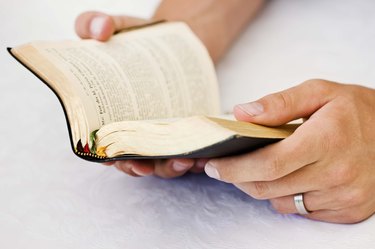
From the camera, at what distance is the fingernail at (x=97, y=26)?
982 millimetres

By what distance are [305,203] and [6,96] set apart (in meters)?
0.65

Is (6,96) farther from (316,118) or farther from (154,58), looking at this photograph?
(316,118)

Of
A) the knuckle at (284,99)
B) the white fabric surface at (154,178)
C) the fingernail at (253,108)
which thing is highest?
the knuckle at (284,99)

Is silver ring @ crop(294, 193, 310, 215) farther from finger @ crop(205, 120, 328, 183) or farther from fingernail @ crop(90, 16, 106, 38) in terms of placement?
fingernail @ crop(90, 16, 106, 38)

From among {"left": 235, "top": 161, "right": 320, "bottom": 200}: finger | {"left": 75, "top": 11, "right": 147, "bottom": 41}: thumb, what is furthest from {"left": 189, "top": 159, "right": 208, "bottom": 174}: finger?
{"left": 75, "top": 11, "right": 147, "bottom": 41}: thumb

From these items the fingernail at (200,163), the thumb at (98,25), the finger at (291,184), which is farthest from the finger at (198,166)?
the thumb at (98,25)

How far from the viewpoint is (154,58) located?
38.5 inches

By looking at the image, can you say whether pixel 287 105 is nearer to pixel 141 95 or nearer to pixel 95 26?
pixel 141 95

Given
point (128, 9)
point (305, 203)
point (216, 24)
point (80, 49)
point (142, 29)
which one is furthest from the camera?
point (128, 9)

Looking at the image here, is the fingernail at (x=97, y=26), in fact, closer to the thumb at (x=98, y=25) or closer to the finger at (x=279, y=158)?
the thumb at (x=98, y=25)

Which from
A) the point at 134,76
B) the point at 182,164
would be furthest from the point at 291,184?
the point at 134,76

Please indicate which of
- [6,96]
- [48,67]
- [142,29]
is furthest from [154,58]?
[6,96]

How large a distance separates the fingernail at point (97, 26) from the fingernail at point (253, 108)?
37 cm

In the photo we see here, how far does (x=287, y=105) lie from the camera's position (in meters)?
0.73
